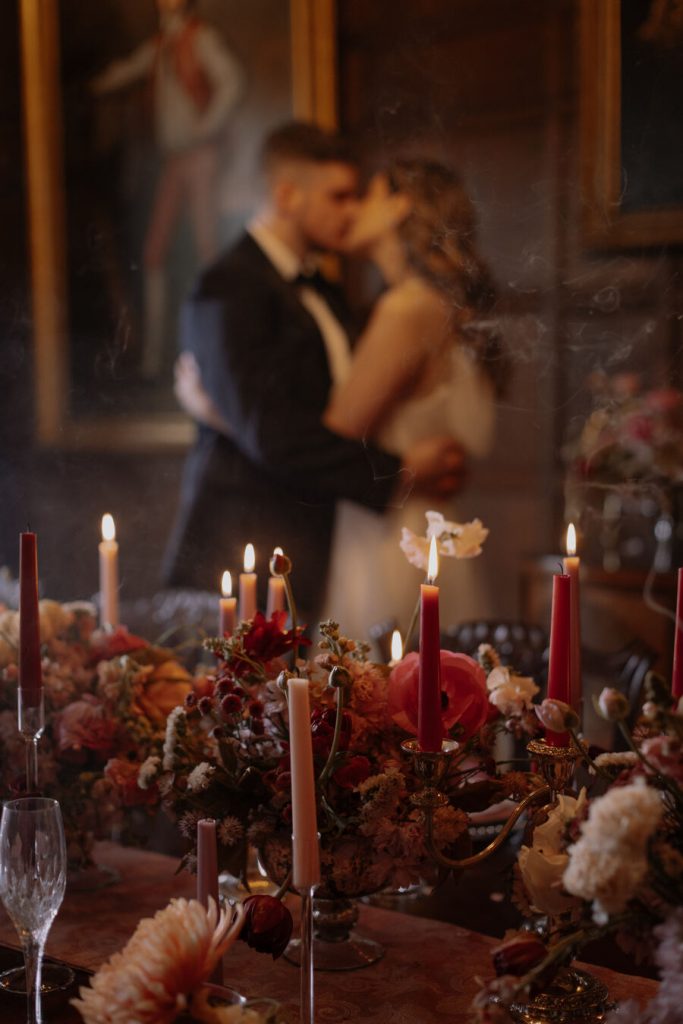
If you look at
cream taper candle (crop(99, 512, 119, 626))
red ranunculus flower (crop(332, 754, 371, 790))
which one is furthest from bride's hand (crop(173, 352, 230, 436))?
red ranunculus flower (crop(332, 754, 371, 790))

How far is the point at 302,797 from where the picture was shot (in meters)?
0.96

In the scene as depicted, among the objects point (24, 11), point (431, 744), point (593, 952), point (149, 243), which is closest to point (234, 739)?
point (431, 744)

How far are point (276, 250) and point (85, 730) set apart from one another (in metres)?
1.91

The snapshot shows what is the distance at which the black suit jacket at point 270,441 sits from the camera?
115 inches

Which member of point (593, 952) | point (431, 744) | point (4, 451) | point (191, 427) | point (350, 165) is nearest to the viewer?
point (431, 744)

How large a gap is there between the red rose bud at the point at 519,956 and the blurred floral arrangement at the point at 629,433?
1876 millimetres

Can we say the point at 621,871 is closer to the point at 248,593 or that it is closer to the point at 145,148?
the point at 248,593

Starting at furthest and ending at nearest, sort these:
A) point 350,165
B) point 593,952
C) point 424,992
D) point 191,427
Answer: point 191,427 → point 350,165 → point 593,952 → point 424,992

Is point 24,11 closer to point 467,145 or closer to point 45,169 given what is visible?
point 45,169

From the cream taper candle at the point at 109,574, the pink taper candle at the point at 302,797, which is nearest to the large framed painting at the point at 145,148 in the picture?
the cream taper candle at the point at 109,574

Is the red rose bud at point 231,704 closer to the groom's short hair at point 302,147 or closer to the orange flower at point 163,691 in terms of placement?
the orange flower at point 163,691

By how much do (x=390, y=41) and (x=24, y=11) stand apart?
3.73 feet

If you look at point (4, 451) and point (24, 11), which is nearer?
point (4, 451)

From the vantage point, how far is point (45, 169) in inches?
126
